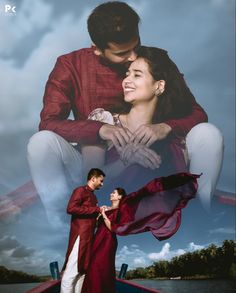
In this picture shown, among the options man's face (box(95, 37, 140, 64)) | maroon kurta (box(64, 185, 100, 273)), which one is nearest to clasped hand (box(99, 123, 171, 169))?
man's face (box(95, 37, 140, 64))

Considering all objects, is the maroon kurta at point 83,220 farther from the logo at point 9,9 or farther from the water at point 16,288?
the logo at point 9,9

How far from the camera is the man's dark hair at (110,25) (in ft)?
17.9

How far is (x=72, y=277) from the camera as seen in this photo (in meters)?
3.43

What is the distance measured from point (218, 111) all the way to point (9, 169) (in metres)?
2.47

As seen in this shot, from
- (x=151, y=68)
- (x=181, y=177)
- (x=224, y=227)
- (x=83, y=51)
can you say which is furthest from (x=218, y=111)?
(x=181, y=177)

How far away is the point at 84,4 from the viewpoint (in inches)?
218

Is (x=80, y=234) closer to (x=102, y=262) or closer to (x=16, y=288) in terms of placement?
(x=102, y=262)

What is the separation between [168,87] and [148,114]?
397mm

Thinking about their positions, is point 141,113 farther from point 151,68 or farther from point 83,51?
point 83,51

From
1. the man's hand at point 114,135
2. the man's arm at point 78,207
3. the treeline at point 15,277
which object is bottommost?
the treeline at point 15,277

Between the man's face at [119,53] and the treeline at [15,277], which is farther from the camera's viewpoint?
the man's face at [119,53]

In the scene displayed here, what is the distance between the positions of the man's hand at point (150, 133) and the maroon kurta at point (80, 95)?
93mm

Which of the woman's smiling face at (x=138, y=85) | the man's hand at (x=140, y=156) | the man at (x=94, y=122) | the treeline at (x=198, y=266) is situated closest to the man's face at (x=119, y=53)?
the man at (x=94, y=122)

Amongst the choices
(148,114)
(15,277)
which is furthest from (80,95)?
(15,277)
